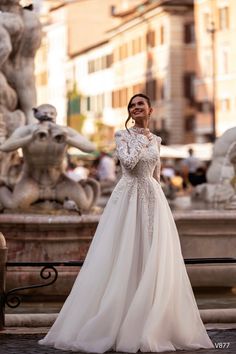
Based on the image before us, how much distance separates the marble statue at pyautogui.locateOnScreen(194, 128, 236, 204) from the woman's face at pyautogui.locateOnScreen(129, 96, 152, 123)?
5.98 meters

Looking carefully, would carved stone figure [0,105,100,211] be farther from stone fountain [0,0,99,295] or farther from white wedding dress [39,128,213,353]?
white wedding dress [39,128,213,353]

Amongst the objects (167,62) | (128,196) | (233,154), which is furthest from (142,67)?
(128,196)

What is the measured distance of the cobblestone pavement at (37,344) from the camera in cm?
849

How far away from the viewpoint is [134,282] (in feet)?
28.8

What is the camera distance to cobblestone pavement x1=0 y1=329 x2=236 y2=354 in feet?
27.9

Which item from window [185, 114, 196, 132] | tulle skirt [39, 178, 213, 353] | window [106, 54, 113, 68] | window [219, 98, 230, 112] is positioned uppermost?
window [106, 54, 113, 68]

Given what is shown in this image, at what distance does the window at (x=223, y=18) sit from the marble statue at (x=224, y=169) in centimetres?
6183

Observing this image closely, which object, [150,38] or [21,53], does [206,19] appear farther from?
[21,53]

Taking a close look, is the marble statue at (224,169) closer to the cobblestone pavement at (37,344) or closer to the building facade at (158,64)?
the cobblestone pavement at (37,344)

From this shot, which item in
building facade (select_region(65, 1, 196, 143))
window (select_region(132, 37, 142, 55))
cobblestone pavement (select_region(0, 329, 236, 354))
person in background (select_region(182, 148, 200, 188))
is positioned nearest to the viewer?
cobblestone pavement (select_region(0, 329, 236, 354))

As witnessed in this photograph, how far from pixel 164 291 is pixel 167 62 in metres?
76.7

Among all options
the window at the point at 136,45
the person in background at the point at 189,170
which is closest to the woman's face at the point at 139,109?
the person in background at the point at 189,170

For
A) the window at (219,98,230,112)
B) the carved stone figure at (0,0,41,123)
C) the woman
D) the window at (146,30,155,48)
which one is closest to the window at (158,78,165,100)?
the window at (146,30,155,48)

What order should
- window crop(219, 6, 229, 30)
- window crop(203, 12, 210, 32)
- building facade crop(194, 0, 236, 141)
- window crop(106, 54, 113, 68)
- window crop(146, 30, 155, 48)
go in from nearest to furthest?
building facade crop(194, 0, 236, 141) < window crop(219, 6, 229, 30) < window crop(203, 12, 210, 32) < window crop(146, 30, 155, 48) < window crop(106, 54, 113, 68)
